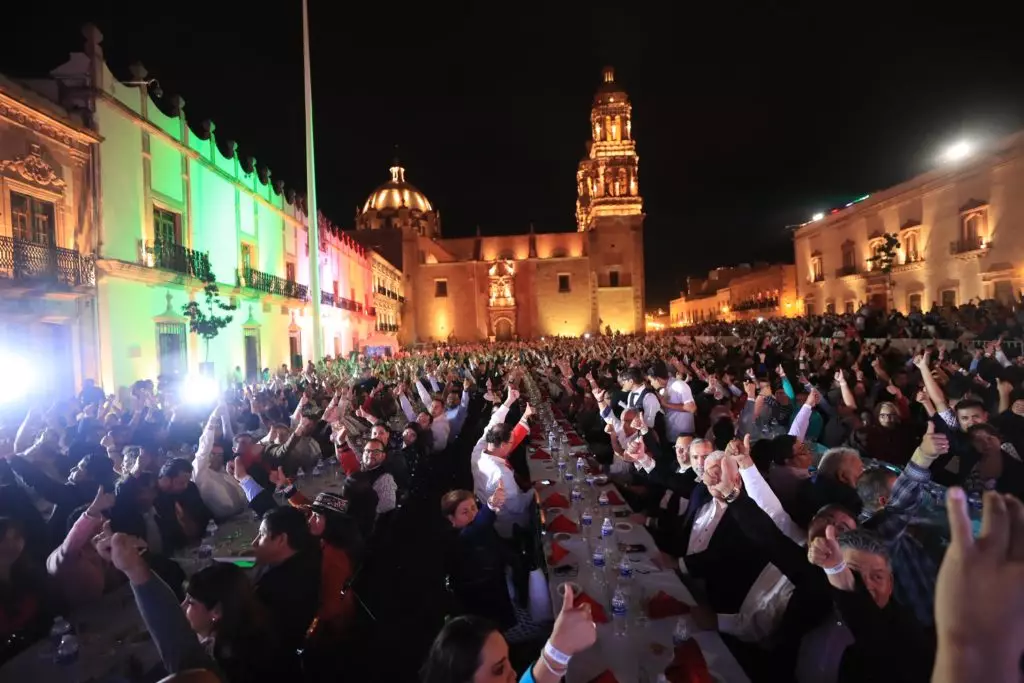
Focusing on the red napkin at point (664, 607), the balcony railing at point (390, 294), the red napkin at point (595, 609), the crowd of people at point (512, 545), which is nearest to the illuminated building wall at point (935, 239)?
the crowd of people at point (512, 545)

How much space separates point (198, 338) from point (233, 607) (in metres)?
18.4

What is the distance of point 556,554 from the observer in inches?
150

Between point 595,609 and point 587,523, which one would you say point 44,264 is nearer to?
point 587,523

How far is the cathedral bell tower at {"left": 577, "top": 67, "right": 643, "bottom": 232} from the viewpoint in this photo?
5466cm

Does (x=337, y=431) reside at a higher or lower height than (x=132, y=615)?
higher

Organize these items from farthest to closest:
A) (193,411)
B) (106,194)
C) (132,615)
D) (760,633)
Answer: (106,194), (193,411), (132,615), (760,633)

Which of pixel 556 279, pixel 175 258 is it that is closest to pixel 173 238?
pixel 175 258

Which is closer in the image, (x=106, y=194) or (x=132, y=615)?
(x=132, y=615)

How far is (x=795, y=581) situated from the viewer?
2.71 meters

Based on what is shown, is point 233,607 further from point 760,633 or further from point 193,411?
point 193,411

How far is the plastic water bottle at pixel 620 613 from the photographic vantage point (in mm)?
2932

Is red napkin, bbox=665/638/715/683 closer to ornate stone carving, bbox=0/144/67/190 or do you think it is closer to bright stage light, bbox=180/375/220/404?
bright stage light, bbox=180/375/220/404

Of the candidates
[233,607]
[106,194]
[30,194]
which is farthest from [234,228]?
[233,607]

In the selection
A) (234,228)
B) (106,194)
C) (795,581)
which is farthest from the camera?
(234,228)
